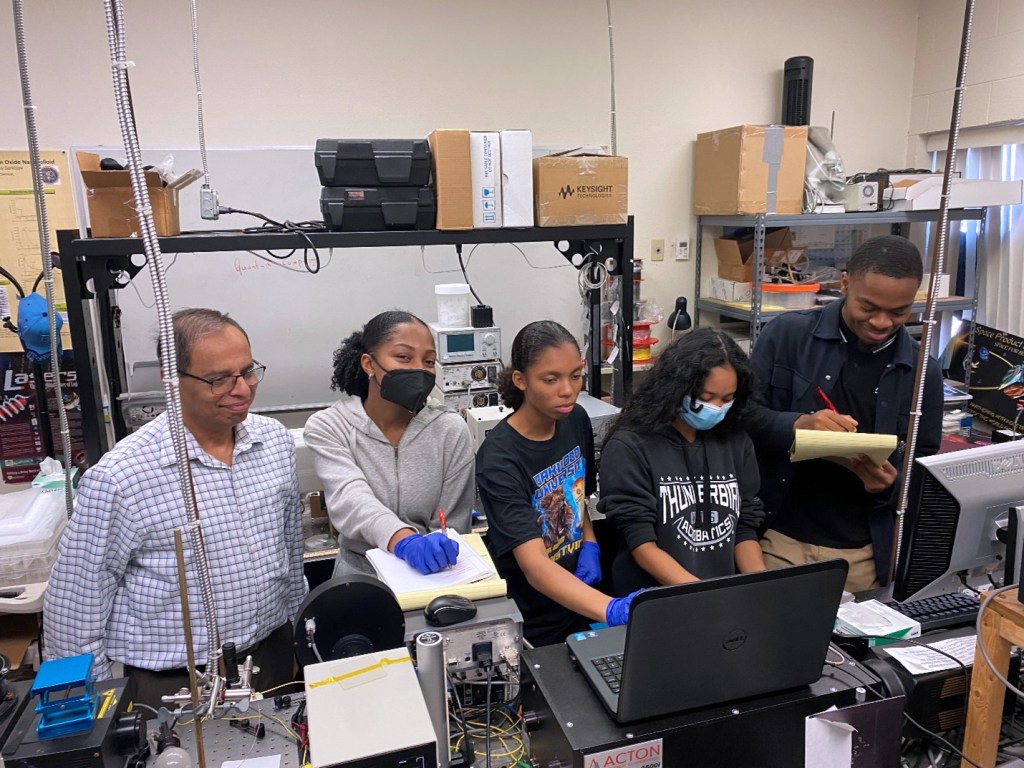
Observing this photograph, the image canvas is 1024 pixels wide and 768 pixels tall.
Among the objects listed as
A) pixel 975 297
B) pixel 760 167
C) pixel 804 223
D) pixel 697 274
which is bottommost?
pixel 975 297

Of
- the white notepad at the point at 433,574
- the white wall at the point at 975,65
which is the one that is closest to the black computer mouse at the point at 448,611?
the white notepad at the point at 433,574

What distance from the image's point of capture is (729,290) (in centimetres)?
357

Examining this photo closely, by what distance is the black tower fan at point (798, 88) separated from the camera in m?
3.54

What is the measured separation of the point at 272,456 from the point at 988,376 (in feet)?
11.3

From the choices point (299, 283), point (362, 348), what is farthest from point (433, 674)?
point (299, 283)

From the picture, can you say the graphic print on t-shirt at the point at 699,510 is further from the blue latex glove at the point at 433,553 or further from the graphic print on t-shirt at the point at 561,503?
the blue latex glove at the point at 433,553

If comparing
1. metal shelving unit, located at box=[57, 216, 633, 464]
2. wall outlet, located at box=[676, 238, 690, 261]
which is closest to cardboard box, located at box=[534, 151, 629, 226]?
metal shelving unit, located at box=[57, 216, 633, 464]

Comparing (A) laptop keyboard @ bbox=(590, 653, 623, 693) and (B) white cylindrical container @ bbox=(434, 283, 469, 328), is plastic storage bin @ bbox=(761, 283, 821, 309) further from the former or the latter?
(A) laptop keyboard @ bbox=(590, 653, 623, 693)

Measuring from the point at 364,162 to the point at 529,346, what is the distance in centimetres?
72

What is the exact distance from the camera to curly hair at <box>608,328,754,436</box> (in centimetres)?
154

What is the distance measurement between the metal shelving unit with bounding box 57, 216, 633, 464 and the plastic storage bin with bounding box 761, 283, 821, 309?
4.71ft

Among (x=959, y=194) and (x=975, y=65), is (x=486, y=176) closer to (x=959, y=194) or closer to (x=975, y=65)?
(x=959, y=194)

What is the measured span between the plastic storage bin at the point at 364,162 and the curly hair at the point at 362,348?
1.36 ft

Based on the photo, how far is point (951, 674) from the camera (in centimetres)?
113
